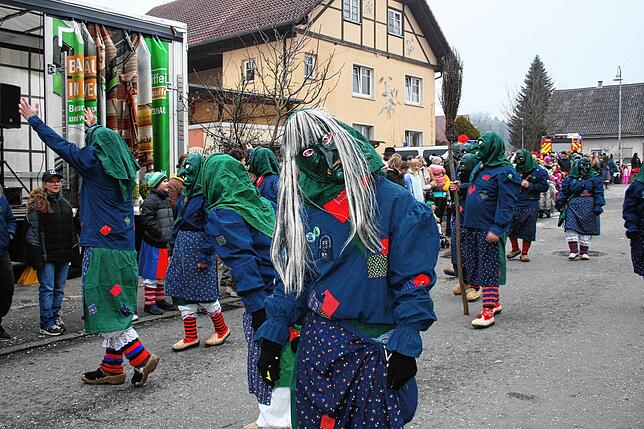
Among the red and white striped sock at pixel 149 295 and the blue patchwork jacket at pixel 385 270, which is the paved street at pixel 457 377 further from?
the blue patchwork jacket at pixel 385 270

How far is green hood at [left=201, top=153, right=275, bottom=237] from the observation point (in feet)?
14.6

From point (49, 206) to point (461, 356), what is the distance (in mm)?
4780

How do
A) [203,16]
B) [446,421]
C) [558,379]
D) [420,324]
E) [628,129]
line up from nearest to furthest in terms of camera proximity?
[420,324] < [446,421] < [558,379] < [203,16] < [628,129]

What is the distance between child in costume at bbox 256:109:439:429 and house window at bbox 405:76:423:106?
26.5 metres

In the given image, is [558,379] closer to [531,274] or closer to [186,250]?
[186,250]

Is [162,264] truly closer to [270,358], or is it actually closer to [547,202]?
[270,358]

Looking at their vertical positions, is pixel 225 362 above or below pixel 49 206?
below

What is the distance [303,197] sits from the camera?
113 inches

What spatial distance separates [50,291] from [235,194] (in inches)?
151

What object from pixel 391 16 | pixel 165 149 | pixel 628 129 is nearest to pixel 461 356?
pixel 165 149

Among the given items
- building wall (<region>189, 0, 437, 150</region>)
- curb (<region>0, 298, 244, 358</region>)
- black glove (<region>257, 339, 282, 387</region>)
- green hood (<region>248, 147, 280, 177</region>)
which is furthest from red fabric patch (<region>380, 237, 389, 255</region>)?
building wall (<region>189, 0, 437, 150</region>)

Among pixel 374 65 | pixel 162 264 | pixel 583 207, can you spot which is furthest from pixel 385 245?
pixel 374 65

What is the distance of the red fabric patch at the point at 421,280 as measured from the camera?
8.56 ft

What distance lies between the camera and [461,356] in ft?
20.0
